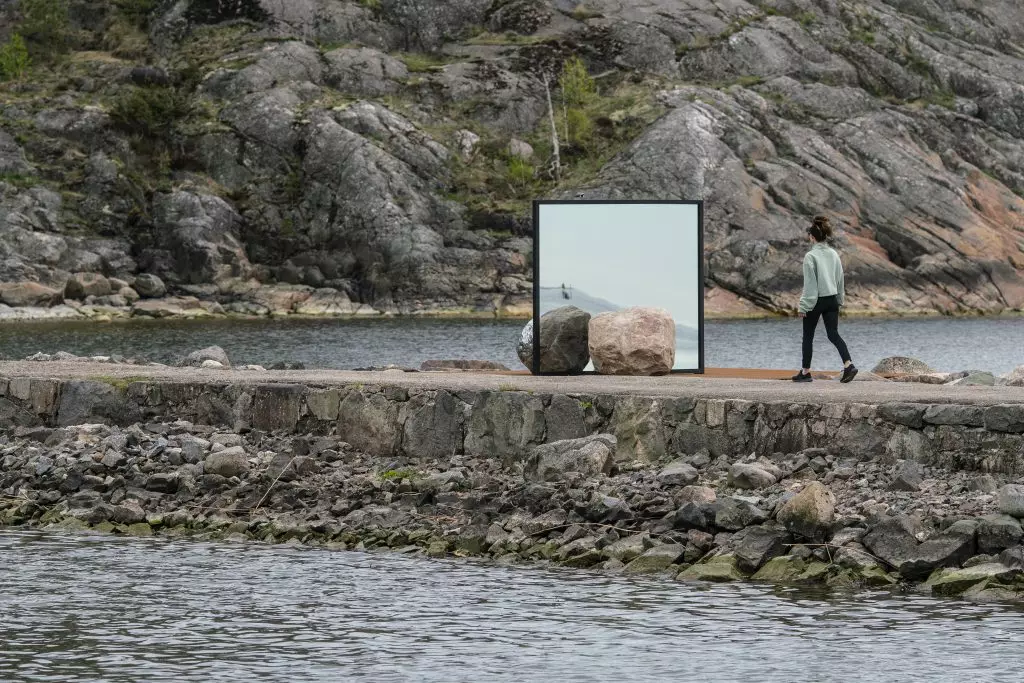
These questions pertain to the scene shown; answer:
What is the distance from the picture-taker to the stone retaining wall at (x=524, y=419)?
20.4m

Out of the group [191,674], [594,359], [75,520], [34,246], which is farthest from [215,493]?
[34,246]

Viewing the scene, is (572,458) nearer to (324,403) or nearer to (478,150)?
(324,403)

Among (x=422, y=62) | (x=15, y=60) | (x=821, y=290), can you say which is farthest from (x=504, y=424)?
(x=15, y=60)

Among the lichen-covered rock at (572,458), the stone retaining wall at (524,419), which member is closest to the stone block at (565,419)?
the stone retaining wall at (524,419)

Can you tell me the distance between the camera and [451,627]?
16.4m

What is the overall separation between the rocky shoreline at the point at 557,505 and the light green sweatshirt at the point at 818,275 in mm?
3992

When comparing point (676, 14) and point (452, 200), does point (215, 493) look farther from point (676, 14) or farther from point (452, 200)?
point (676, 14)

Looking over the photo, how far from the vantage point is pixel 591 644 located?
15602mm

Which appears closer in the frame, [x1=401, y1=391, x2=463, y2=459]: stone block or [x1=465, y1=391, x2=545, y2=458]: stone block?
[x1=465, y1=391, x2=545, y2=458]: stone block

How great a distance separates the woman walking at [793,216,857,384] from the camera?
24547 millimetres

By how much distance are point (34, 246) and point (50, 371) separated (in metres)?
78.9

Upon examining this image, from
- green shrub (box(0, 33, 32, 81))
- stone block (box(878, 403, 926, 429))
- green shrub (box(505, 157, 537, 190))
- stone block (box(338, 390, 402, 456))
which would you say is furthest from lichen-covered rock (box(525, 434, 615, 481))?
green shrub (box(0, 33, 32, 81))

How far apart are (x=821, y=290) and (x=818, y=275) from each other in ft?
0.82

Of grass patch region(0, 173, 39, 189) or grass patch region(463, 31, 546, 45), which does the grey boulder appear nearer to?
grass patch region(0, 173, 39, 189)
